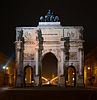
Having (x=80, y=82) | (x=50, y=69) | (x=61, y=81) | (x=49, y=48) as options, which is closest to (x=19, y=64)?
(x=49, y=48)

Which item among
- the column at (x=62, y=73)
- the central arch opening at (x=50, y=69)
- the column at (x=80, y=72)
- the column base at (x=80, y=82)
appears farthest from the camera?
the central arch opening at (x=50, y=69)

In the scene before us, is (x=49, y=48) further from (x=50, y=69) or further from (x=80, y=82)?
(x=50, y=69)

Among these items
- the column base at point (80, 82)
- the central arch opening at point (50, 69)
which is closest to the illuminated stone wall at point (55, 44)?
the column base at point (80, 82)

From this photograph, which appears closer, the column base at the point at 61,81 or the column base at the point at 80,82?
the column base at the point at 80,82

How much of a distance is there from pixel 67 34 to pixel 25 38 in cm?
751

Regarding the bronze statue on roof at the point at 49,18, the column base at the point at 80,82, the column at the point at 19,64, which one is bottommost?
the column base at the point at 80,82

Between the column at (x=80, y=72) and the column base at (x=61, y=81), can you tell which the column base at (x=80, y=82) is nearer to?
the column at (x=80, y=72)

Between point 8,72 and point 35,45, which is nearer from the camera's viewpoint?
point 35,45

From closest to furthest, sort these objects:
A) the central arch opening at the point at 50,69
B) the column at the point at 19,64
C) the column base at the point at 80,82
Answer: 1. the column base at the point at 80,82
2. the column at the point at 19,64
3. the central arch opening at the point at 50,69

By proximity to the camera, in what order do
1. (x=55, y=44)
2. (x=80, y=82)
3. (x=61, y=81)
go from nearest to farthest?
(x=80, y=82), (x=61, y=81), (x=55, y=44)

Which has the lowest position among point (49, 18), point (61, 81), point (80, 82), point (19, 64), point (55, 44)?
point (80, 82)

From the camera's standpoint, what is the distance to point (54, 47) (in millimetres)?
71000

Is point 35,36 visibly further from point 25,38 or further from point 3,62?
point 3,62

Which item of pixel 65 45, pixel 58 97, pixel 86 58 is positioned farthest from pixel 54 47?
pixel 58 97
